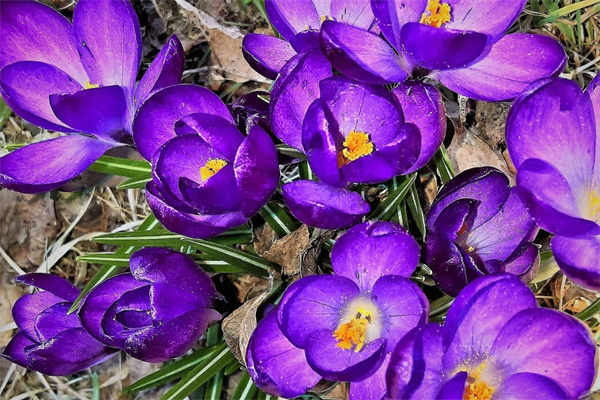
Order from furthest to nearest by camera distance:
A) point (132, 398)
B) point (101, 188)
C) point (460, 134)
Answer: point (101, 188) < point (132, 398) < point (460, 134)

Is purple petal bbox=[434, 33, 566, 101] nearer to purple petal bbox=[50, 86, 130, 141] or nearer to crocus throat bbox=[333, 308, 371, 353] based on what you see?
crocus throat bbox=[333, 308, 371, 353]

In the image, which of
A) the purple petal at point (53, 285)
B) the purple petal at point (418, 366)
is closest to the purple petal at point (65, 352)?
the purple petal at point (53, 285)

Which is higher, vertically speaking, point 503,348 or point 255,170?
point 255,170

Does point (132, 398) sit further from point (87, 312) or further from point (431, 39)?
point (431, 39)

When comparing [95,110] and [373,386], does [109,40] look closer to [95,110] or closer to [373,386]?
[95,110]

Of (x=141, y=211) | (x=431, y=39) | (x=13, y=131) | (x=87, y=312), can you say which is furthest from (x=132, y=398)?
(x=431, y=39)

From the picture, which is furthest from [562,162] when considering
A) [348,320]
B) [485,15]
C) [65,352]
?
[65,352]
